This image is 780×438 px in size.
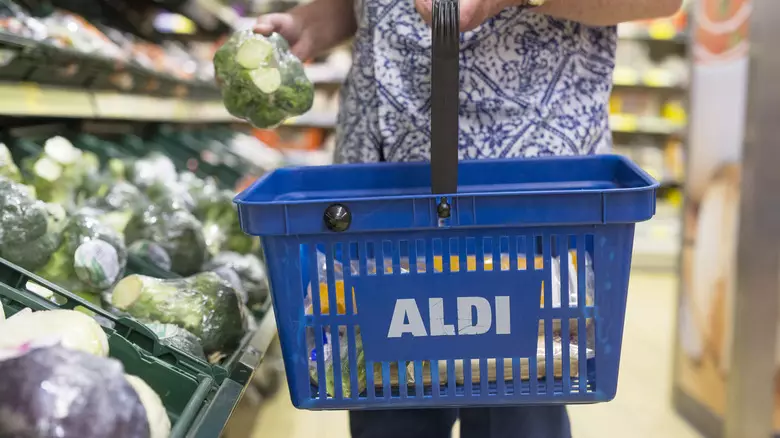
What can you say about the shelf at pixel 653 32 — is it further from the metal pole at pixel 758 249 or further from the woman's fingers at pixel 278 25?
the woman's fingers at pixel 278 25

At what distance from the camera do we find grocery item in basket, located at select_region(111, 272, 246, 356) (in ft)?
4.23

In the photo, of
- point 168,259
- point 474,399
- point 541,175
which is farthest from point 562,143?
point 168,259

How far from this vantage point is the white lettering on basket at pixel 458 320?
0.86m

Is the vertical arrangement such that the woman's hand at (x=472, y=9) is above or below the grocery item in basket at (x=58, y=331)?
above

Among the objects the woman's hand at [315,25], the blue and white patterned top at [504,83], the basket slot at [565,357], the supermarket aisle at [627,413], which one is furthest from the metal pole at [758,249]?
the basket slot at [565,357]

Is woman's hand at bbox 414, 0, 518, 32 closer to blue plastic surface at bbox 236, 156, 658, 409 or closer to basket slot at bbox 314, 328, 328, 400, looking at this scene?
blue plastic surface at bbox 236, 156, 658, 409

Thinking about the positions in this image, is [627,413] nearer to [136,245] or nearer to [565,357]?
[136,245]

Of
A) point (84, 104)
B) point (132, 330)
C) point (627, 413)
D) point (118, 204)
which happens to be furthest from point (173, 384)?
point (627, 413)

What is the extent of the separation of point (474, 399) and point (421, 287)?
15cm

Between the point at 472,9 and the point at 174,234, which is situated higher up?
the point at 472,9

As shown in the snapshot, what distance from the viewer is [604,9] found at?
3.43ft

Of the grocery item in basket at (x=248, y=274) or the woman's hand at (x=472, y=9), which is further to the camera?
the grocery item in basket at (x=248, y=274)

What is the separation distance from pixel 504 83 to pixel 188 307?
2.21 ft

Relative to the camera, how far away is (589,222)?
835 millimetres
